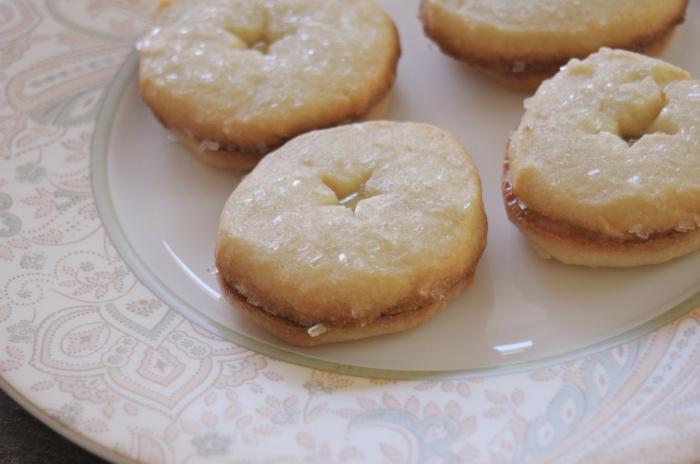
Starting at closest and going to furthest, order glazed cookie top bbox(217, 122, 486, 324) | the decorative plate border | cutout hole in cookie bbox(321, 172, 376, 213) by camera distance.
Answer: the decorative plate border
glazed cookie top bbox(217, 122, 486, 324)
cutout hole in cookie bbox(321, 172, 376, 213)

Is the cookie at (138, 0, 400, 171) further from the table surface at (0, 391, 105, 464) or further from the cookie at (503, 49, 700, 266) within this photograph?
the table surface at (0, 391, 105, 464)

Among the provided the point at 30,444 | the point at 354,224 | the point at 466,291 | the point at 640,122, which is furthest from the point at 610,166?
the point at 30,444

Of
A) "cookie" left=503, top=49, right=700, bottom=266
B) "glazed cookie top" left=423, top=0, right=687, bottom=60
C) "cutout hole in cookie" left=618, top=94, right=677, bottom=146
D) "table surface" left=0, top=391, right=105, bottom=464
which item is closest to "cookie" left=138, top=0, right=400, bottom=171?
"glazed cookie top" left=423, top=0, right=687, bottom=60

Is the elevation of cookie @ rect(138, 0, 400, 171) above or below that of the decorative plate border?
above

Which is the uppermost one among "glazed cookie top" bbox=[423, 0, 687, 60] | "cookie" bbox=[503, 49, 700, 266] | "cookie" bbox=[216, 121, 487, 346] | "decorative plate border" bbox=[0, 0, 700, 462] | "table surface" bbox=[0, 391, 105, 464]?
"glazed cookie top" bbox=[423, 0, 687, 60]

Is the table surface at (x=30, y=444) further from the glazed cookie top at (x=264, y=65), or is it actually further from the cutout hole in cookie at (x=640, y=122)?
the cutout hole in cookie at (x=640, y=122)

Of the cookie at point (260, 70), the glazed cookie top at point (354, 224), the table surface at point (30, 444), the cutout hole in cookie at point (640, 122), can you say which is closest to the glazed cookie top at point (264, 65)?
the cookie at point (260, 70)

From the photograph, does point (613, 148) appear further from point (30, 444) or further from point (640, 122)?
point (30, 444)
